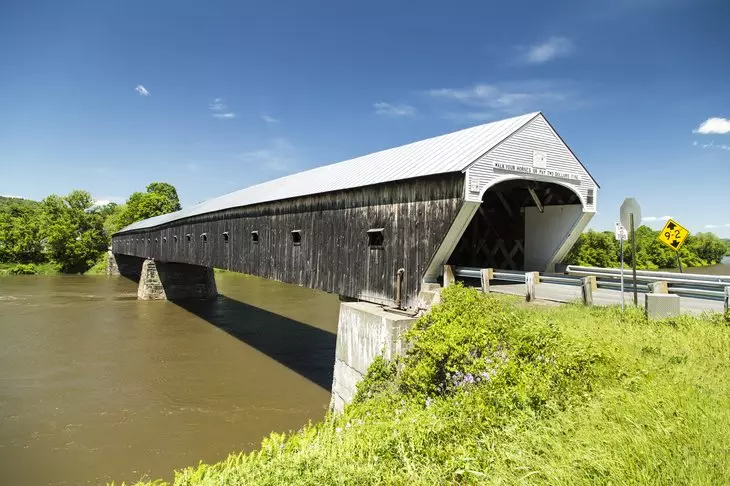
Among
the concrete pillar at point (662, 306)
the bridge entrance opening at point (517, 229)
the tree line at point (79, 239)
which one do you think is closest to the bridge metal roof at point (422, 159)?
the bridge entrance opening at point (517, 229)

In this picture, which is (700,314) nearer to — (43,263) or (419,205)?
(419,205)

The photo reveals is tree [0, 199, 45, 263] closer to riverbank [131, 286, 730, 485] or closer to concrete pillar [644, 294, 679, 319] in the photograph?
riverbank [131, 286, 730, 485]

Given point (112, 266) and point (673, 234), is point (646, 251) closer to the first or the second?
point (673, 234)

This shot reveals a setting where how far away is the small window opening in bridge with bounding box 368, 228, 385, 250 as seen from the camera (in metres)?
10.5

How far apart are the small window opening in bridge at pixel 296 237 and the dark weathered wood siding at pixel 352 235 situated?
14 cm

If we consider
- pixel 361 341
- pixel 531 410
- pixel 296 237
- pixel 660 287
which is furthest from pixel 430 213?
pixel 296 237

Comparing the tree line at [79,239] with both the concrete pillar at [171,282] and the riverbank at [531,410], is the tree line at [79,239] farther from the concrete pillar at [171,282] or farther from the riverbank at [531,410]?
the riverbank at [531,410]

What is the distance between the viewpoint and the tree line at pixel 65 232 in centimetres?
5469

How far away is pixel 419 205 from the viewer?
374 inches

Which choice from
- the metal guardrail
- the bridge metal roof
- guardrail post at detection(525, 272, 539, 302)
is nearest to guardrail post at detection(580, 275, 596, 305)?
the metal guardrail

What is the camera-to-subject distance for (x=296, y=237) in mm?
14039

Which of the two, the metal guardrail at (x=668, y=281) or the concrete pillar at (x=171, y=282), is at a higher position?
the metal guardrail at (x=668, y=281)

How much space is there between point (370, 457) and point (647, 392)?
3.22 meters

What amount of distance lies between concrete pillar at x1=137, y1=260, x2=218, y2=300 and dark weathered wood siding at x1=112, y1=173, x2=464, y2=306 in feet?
53.4
